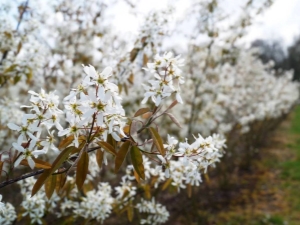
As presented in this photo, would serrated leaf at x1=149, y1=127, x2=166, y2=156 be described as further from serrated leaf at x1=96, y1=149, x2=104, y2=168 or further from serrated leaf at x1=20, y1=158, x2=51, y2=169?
serrated leaf at x1=20, y1=158, x2=51, y2=169

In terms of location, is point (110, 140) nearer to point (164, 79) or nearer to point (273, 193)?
point (164, 79)

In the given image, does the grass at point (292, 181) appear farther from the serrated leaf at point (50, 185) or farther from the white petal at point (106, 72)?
the white petal at point (106, 72)

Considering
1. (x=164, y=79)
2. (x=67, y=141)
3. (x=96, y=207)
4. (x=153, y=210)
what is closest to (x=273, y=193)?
(x=153, y=210)

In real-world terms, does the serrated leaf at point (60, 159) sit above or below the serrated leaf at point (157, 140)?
below

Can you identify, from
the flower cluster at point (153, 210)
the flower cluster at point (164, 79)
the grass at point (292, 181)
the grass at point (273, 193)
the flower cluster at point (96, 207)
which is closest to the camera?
the flower cluster at point (164, 79)

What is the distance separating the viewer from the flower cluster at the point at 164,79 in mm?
1422

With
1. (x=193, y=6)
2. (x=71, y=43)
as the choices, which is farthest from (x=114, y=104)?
(x=71, y=43)

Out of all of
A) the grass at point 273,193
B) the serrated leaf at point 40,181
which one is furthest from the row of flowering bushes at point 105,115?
the grass at point 273,193

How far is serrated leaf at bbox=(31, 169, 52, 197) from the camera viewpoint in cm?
120

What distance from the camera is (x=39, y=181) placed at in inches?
47.6

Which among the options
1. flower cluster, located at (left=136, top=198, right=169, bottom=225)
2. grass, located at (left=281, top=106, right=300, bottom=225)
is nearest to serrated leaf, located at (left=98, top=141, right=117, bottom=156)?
flower cluster, located at (left=136, top=198, right=169, bottom=225)

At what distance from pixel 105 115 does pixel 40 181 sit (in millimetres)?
309

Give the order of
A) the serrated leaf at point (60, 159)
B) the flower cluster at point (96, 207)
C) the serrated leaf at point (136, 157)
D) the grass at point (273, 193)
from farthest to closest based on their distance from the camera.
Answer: the grass at point (273, 193) → the flower cluster at point (96, 207) → the serrated leaf at point (136, 157) → the serrated leaf at point (60, 159)

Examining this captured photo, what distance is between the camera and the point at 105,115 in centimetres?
123
